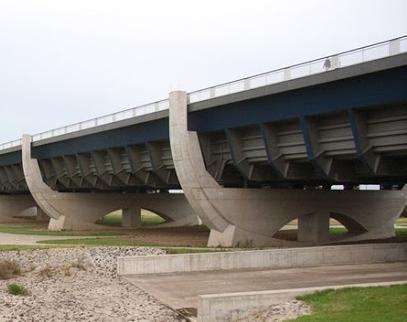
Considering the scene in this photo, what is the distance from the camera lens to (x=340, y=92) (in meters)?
27.0

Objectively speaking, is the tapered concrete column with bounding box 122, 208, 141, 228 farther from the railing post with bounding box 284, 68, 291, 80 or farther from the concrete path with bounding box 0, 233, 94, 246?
the railing post with bounding box 284, 68, 291, 80

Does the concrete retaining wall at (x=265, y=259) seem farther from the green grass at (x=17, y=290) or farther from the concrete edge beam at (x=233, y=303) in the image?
the concrete edge beam at (x=233, y=303)

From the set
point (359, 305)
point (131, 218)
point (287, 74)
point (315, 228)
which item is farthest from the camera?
point (131, 218)

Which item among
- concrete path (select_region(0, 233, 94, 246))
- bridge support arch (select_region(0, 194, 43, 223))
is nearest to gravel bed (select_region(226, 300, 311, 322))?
concrete path (select_region(0, 233, 94, 246))

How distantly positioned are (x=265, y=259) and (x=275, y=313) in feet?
36.5

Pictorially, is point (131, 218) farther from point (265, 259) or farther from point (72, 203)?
point (265, 259)

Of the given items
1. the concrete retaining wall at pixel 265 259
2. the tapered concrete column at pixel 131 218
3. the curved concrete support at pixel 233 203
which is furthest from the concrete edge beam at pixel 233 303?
the tapered concrete column at pixel 131 218

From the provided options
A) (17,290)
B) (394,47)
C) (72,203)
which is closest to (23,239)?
(72,203)

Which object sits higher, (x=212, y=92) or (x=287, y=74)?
(x=212, y=92)

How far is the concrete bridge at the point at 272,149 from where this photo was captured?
26484mm

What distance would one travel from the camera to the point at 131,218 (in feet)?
230

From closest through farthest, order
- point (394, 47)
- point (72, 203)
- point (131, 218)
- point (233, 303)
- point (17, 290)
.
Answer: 1. point (233, 303)
2. point (17, 290)
3. point (394, 47)
4. point (72, 203)
5. point (131, 218)

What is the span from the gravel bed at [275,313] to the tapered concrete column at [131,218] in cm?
5389

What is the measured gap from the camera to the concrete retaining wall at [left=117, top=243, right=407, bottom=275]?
25.9 metres
